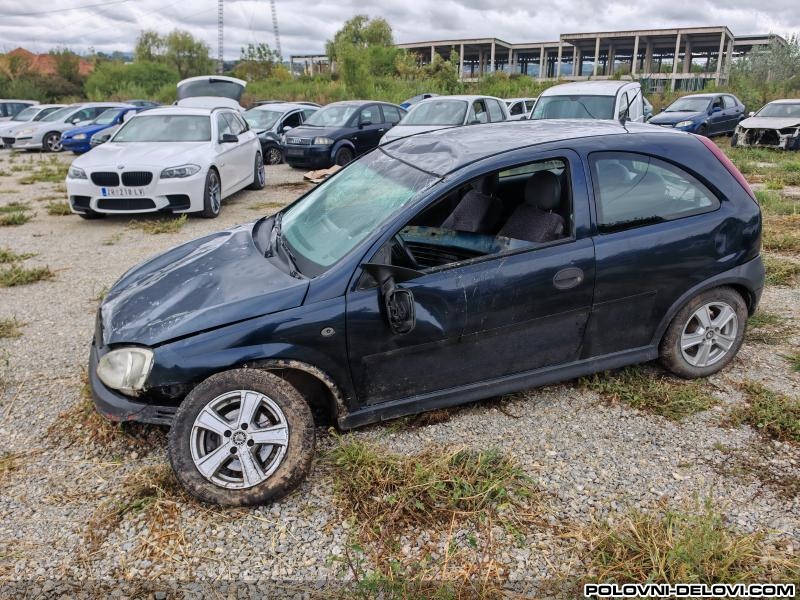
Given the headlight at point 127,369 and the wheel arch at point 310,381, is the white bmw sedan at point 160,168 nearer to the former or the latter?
the headlight at point 127,369

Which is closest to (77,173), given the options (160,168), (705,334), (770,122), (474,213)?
(160,168)

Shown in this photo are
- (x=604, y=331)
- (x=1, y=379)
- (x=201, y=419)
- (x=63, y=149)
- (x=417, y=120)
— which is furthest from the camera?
(x=63, y=149)

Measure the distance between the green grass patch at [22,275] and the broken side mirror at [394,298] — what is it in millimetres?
4983

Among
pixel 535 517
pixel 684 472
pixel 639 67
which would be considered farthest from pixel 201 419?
pixel 639 67

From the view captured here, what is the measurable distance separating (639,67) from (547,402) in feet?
215

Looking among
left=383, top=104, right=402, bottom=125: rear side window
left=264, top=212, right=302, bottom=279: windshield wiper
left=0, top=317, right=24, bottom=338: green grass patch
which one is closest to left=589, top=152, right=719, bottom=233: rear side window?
left=264, top=212, right=302, bottom=279: windshield wiper

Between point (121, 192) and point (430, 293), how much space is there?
7.15m

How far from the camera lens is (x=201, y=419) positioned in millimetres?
2895

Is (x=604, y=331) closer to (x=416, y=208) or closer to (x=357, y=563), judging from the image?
(x=416, y=208)

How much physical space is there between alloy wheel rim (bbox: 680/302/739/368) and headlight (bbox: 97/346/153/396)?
313 cm

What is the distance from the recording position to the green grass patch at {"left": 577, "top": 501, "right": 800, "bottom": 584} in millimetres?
2445

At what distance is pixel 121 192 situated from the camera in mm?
8859

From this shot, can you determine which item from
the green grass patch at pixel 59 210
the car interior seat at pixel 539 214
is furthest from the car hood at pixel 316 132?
the car interior seat at pixel 539 214

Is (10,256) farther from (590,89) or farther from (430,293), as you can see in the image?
(590,89)
